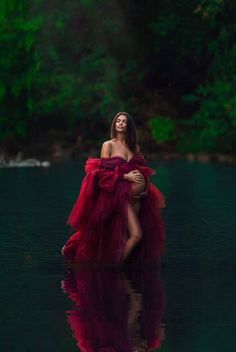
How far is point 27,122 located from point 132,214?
36.9 m

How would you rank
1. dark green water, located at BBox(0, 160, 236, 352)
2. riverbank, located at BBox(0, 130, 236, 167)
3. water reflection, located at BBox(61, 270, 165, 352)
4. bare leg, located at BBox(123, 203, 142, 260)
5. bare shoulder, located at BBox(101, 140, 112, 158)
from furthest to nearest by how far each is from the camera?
riverbank, located at BBox(0, 130, 236, 167)
bare shoulder, located at BBox(101, 140, 112, 158)
bare leg, located at BBox(123, 203, 142, 260)
dark green water, located at BBox(0, 160, 236, 352)
water reflection, located at BBox(61, 270, 165, 352)

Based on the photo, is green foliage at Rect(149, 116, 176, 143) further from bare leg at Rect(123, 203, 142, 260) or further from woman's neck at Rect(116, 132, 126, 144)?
bare leg at Rect(123, 203, 142, 260)

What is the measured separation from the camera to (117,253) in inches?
468

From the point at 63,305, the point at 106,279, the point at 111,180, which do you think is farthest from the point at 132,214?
the point at 63,305

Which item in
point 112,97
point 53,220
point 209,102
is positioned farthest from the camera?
point 112,97

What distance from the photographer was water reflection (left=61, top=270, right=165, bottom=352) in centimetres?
762

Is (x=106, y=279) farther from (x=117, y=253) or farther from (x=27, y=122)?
(x=27, y=122)

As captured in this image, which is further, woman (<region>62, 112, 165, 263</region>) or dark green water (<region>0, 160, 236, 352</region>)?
woman (<region>62, 112, 165, 263</region>)

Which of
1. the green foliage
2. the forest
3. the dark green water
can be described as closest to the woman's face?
the dark green water

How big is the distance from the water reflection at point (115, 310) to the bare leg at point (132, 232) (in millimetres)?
355

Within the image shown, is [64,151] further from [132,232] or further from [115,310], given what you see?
[115,310]

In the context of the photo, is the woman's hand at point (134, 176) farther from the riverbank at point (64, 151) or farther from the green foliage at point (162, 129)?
the green foliage at point (162, 129)

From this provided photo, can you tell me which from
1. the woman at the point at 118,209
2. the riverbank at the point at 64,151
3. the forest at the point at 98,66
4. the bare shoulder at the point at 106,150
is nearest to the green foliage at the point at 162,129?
the forest at the point at 98,66

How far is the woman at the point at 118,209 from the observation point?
38.9 feet
